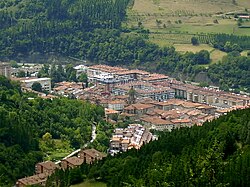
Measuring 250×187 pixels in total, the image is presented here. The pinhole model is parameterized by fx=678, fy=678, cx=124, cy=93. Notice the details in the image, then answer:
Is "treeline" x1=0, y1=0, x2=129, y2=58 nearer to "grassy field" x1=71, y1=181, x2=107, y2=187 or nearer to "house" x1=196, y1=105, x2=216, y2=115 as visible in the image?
"house" x1=196, y1=105, x2=216, y2=115

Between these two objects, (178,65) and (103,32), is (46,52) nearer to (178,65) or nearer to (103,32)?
(103,32)

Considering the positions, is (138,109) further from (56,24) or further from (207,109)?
(56,24)

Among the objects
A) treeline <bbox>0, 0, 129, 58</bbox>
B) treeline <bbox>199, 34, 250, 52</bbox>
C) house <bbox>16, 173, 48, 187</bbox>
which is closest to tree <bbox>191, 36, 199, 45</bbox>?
treeline <bbox>199, 34, 250, 52</bbox>

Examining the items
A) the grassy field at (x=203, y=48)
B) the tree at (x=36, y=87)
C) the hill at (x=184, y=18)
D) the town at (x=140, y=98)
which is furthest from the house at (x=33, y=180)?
the hill at (x=184, y=18)

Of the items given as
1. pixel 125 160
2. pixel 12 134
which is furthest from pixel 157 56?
pixel 125 160

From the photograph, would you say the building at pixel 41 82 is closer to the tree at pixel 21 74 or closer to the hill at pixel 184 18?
the tree at pixel 21 74

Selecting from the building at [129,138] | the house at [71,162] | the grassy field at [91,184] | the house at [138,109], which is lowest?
the house at [138,109]
